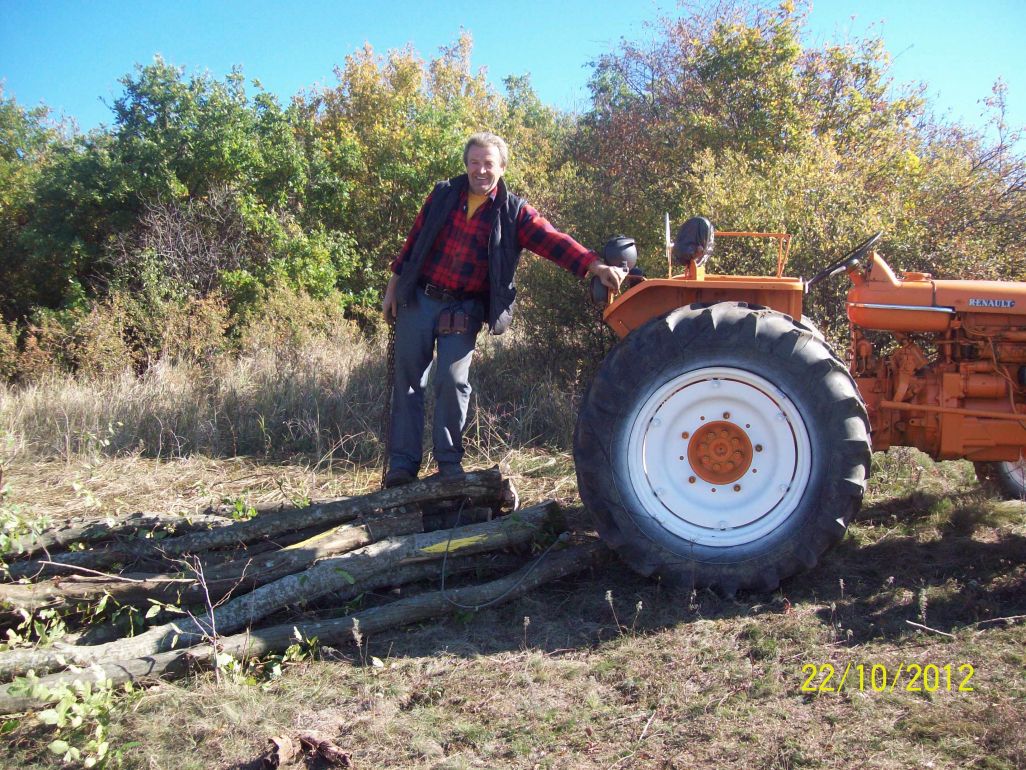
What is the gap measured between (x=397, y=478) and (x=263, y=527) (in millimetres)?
756

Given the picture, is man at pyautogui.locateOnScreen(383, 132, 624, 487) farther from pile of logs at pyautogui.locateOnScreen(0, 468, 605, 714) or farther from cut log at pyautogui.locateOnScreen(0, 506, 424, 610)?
cut log at pyautogui.locateOnScreen(0, 506, 424, 610)

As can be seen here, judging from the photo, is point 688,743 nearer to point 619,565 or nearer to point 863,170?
point 619,565

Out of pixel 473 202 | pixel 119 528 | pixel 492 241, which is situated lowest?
pixel 119 528

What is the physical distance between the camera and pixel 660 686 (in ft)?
8.93

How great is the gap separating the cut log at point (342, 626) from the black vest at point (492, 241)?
1274 millimetres

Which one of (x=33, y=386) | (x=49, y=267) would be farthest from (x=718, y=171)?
(x=49, y=267)

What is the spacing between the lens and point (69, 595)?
3211 millimetres

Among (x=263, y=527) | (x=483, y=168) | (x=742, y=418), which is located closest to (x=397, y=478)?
(x=263, y=527)

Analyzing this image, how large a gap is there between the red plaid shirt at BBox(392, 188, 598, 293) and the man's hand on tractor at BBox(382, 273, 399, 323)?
184 millimetres

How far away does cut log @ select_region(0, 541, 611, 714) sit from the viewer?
8.82ft

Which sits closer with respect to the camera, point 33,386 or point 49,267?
point 33,386

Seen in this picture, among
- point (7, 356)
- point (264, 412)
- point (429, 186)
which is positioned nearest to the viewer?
point (264, 412)

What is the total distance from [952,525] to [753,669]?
6.71 ft
